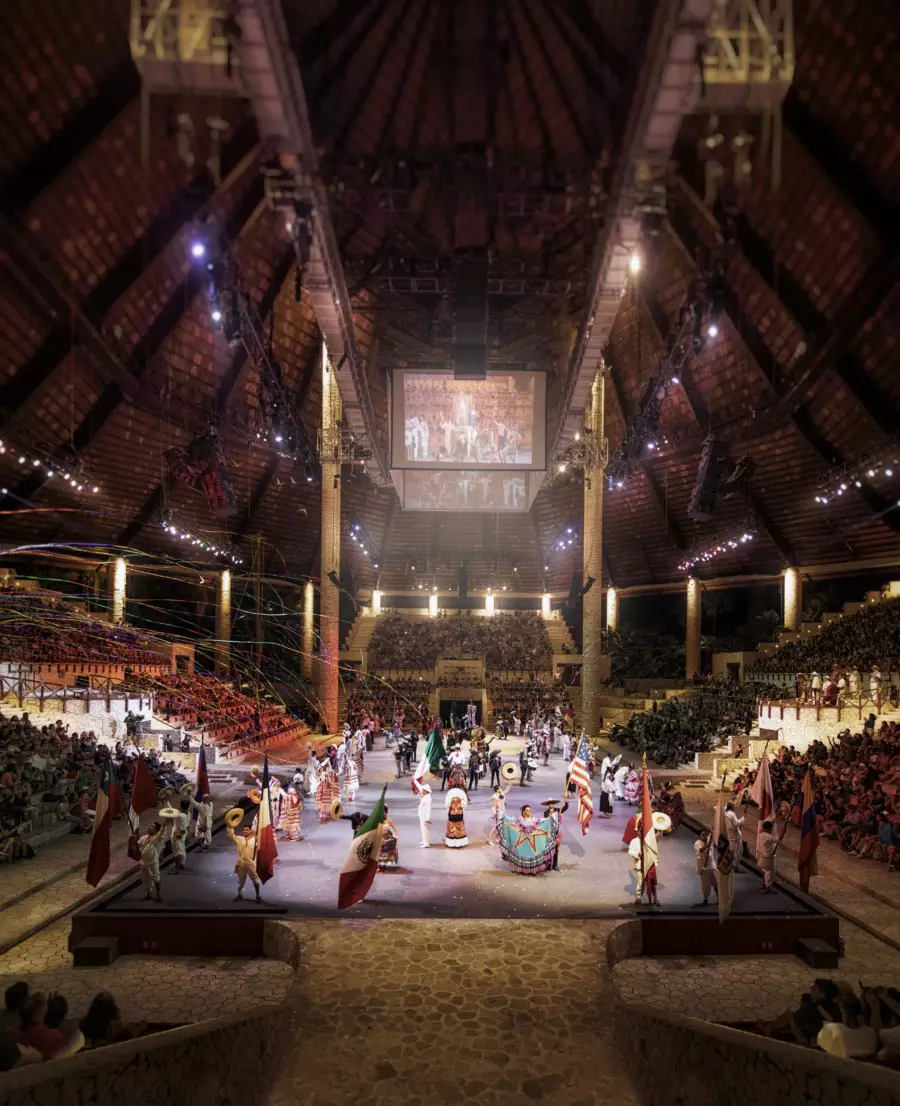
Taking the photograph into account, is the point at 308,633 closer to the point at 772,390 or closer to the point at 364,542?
the point at 364,542

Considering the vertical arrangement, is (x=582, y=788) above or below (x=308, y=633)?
below

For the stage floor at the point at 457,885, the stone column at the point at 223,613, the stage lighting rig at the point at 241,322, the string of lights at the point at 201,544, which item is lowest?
the stage floor at the point at 457,885

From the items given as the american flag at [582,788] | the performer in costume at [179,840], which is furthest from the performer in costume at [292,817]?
the american flag at [582,788]

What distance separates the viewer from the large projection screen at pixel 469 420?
1744 cm

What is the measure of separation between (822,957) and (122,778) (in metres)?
12.6

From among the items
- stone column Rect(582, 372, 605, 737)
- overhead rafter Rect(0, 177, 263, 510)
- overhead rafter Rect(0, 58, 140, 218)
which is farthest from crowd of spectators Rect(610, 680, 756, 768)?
overhead rafter Rect(0, 58, 140, 218)

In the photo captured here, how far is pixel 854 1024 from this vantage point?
5.51 meters

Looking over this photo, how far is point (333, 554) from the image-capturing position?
2370cm

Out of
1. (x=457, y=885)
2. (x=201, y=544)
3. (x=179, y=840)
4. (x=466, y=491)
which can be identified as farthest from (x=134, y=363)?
(x=457, y=885)

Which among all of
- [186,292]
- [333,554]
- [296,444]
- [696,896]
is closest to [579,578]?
[333,554]

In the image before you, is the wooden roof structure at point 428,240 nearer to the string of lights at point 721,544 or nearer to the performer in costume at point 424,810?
the string of lights at point 721,544

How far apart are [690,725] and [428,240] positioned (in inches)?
572

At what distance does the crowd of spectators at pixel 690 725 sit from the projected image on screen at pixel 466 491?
749 cm

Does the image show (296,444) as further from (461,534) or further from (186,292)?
(461,534)
